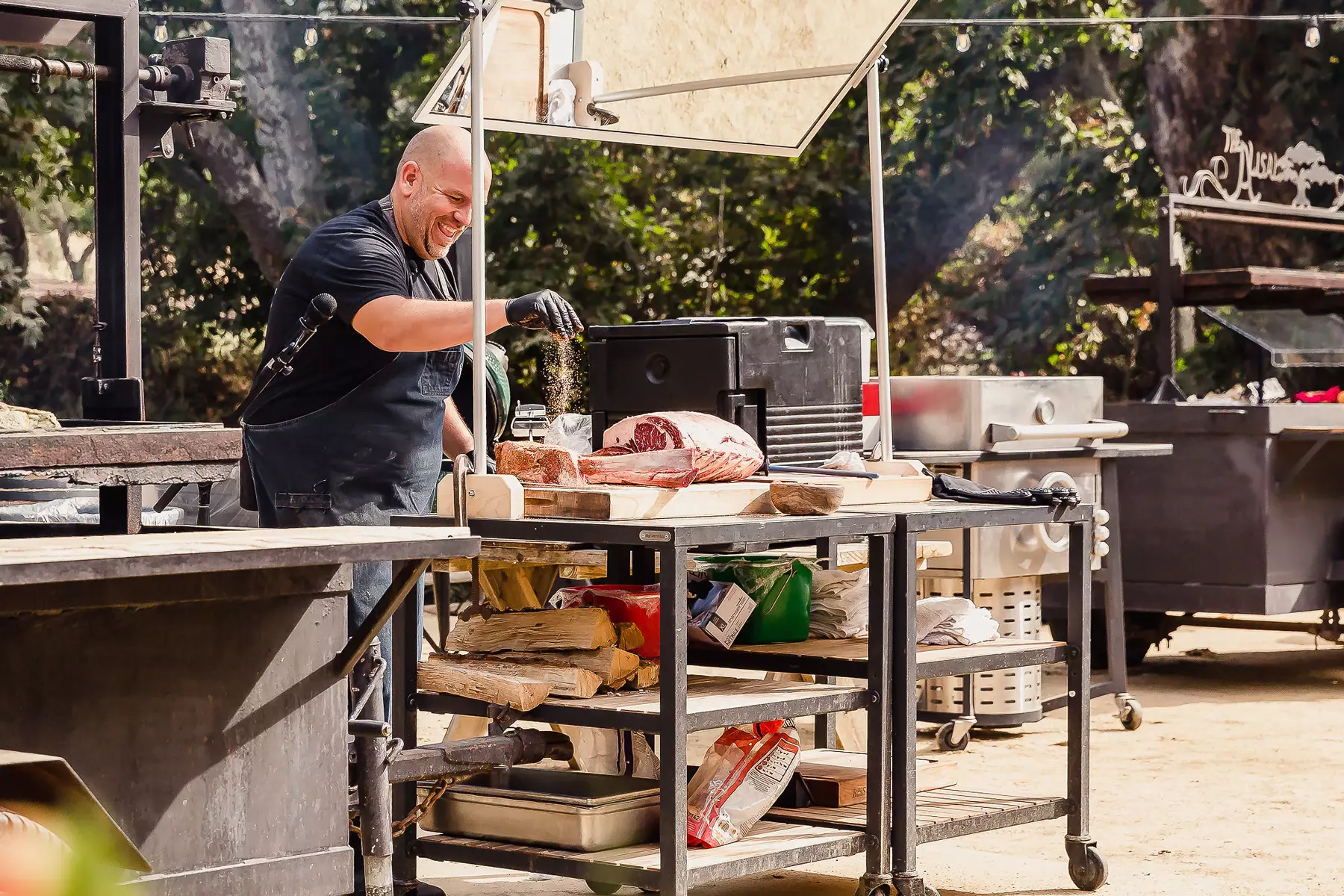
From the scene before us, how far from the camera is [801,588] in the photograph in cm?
416

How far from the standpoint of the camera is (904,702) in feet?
12.7

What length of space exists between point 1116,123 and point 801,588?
13.0 metres

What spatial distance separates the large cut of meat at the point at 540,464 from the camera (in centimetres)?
378

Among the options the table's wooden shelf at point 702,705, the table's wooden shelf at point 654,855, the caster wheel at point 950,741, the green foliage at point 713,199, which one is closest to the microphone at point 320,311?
the table's wooden shelf at point 702,705

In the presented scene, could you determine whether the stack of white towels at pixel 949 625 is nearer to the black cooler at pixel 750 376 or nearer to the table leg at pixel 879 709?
the table leg at pixel 879 709

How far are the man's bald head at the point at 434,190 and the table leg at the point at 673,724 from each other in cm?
116

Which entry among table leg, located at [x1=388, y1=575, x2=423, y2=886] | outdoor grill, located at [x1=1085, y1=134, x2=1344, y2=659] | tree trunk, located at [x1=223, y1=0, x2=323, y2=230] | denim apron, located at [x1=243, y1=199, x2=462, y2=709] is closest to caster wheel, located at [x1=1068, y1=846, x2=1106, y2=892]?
table leg, located at [x1=388, y1=575, x2=423, y2=886]

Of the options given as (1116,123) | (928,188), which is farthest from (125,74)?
(1116,123)

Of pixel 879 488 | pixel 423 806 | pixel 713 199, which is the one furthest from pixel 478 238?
pixel 713 199

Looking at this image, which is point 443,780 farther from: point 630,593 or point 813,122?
point 813,122

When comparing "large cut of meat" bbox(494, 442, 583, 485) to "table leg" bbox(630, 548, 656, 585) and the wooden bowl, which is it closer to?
the wooden bowl

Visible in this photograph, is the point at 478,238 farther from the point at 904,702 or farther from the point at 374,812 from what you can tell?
the point at 904,702

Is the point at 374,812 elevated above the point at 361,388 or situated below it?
below

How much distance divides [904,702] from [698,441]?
749 millimetres
